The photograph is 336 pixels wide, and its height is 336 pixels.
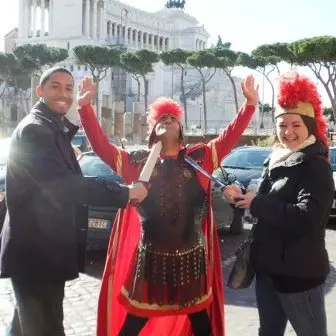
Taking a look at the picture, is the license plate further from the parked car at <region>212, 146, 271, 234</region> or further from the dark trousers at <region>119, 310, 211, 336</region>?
the dark trousers at <region>119, 310, 211, 336</region>

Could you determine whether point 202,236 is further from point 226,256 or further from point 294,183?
point 226,256

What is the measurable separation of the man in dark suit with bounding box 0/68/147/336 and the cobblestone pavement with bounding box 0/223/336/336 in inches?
75.2

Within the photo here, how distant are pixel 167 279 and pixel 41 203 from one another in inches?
39.9

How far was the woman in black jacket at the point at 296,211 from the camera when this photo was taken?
2754 millimetres

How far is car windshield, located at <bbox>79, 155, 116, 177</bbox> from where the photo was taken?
25.3 ft

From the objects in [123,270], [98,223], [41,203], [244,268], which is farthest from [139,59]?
[41,203]

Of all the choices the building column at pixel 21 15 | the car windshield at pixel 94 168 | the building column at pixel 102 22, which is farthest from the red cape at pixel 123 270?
the building column at pixel 21 15

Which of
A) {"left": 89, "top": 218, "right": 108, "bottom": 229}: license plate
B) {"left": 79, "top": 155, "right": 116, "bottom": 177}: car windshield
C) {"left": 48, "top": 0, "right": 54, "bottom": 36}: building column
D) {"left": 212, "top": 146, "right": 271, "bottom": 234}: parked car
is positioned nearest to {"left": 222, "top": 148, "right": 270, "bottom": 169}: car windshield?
{"left": 212, "top": 146, "right": 271, "bottom": 234}: parked car

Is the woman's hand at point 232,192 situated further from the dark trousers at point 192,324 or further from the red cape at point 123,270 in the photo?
the dark trousers at point 192,324

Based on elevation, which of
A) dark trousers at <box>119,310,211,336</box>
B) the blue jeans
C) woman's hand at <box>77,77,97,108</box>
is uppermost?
woman's hand at <box>77,77,97,108</box>

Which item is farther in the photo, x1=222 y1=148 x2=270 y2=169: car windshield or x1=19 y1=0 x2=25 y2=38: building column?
x1=19 y1=0 x2=25 y2=38: building column

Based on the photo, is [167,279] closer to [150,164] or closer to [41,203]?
[150,164]

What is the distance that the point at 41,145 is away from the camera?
268 centimetres

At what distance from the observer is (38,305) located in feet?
9.16
